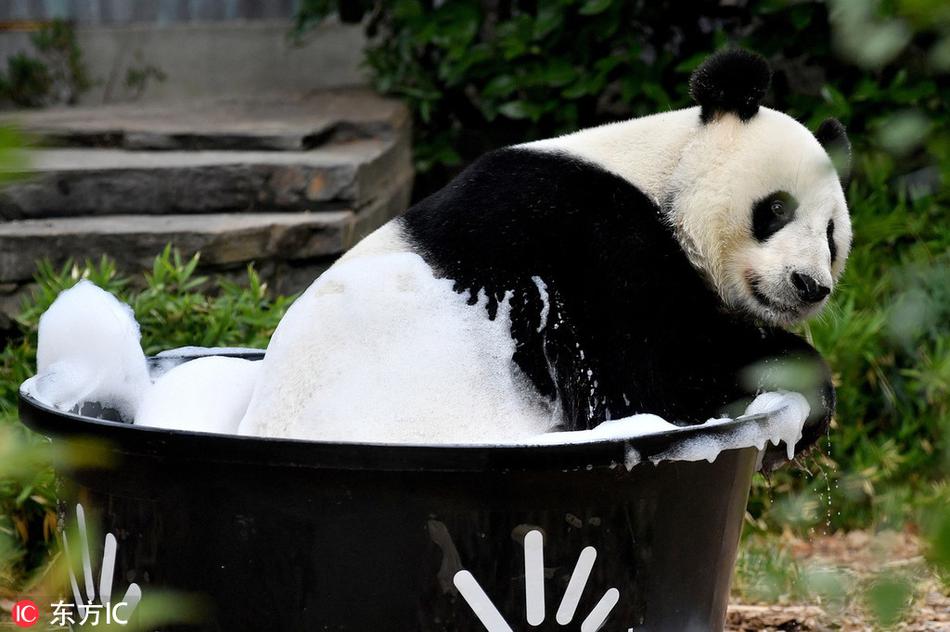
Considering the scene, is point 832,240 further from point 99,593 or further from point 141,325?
point 141,325

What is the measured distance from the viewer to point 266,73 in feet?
21.8

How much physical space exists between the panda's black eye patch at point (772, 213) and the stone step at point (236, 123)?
292cm

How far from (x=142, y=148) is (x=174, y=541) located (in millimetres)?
3451

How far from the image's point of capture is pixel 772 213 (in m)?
1.98

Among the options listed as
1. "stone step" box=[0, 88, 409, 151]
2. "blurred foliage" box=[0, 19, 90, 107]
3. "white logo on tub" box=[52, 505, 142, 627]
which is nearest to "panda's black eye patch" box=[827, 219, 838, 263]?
"white logo on tub" box=[52, 505, 142, 627]

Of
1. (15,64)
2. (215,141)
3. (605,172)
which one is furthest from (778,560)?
(15,64)

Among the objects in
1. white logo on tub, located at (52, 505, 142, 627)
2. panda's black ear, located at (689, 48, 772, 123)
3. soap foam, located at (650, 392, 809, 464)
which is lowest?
white logo on tub, located at (52, 505, 142, 627)

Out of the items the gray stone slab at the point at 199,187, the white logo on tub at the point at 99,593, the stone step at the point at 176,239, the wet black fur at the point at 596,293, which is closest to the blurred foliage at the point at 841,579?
the wet black fur at the point at 596,293

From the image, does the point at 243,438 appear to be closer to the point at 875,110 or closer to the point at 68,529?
the point at 68,529

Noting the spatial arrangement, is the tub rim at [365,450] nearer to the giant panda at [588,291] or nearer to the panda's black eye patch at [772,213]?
the giant panda at [588,291]

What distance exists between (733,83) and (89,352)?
1.24 meters

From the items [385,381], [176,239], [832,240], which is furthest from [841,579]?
[176,239]

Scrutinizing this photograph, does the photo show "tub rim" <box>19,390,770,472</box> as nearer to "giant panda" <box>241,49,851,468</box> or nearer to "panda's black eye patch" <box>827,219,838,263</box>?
"giant panda" <box>241,49,851,468</box>

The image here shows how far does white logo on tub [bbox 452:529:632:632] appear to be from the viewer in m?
1.54
